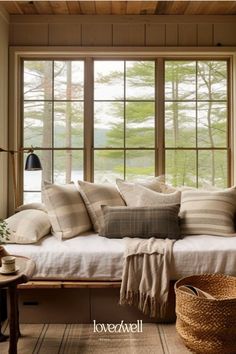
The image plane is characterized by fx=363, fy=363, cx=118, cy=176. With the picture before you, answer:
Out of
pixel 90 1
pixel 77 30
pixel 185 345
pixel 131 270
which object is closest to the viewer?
pixel 185 345

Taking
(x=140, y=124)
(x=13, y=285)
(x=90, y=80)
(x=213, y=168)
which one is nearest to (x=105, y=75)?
(x=90, y=80)

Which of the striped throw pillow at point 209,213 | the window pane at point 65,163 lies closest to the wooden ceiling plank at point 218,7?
the striped throw pillow at point 209,213

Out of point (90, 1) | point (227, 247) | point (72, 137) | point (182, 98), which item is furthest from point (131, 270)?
point (90, 1)

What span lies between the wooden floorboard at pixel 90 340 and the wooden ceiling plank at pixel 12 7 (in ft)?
9.26

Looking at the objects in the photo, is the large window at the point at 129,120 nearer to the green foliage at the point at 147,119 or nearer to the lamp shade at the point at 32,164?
the green foliage at the point at 147,119

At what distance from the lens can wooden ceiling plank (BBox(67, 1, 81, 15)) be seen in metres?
3.43

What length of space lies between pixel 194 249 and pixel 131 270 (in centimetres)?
47

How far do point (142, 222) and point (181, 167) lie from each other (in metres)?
1.11

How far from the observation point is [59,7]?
352cm

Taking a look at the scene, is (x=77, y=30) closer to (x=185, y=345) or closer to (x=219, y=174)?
(x=219, y=174)

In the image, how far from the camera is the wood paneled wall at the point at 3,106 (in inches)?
137

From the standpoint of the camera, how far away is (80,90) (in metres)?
3.76

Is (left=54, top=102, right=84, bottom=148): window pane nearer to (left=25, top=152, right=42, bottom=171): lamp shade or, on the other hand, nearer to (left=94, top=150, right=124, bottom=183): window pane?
(left=94, top=150, right=124, bottom=183): window pane

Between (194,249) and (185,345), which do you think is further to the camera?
(194,249)
